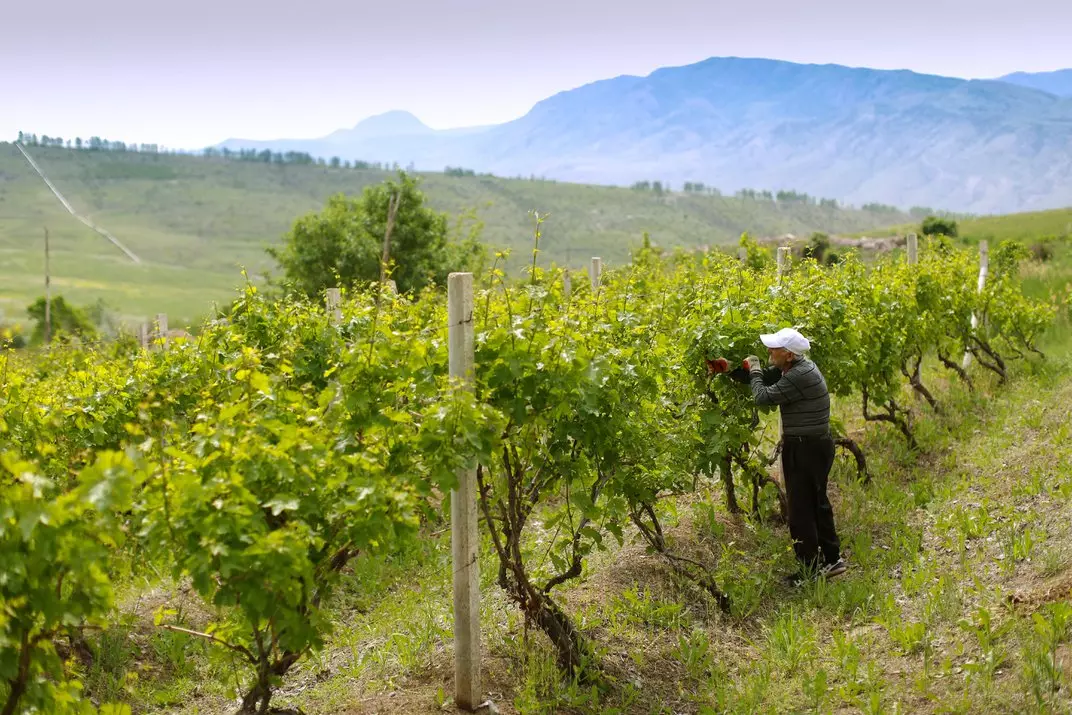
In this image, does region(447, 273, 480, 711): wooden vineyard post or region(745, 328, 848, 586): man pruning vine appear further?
region(745, 328, 848, 586): man pruning vine

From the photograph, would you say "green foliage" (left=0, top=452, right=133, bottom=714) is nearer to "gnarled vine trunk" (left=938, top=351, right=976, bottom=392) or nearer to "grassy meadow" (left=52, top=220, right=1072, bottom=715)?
"grassy meadow" (left=52, top=220, right=1072, bottom=715)

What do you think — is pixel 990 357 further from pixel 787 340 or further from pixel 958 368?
pixel 787 340

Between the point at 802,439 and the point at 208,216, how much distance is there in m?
175

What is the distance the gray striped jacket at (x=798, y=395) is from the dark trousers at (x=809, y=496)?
10 centimetres

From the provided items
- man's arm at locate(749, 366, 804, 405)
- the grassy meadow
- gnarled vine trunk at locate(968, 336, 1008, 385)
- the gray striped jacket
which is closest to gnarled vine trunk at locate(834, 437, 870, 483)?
the grassy meadow

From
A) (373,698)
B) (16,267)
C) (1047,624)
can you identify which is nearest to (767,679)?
(1047,624)

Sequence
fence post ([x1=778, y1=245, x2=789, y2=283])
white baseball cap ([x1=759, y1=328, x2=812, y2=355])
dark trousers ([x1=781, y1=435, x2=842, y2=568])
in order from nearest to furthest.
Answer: white baseball cap ([x1=759, y1=328, x2=812, y2=355]) < dark trousers ([x1=781, y1=435, x2=842, y2=568]) < fence post ([x1=778, y1=245, x2=789, y2=283])

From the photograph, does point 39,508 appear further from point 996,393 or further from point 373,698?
point 996,393

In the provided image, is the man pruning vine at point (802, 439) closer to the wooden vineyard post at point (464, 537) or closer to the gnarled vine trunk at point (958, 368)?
the wooden vineyard post at point (464, 537)

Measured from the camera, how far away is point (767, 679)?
5.29m

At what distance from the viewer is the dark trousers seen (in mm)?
6820

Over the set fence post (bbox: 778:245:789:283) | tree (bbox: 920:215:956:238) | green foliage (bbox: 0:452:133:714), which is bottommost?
green foliage (bbox: 0:452:133:714)

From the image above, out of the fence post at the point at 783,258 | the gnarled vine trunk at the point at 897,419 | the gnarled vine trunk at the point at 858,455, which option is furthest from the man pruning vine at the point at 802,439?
the gnarled vine trunk at the point at 897,419

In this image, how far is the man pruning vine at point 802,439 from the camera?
21.5ft
